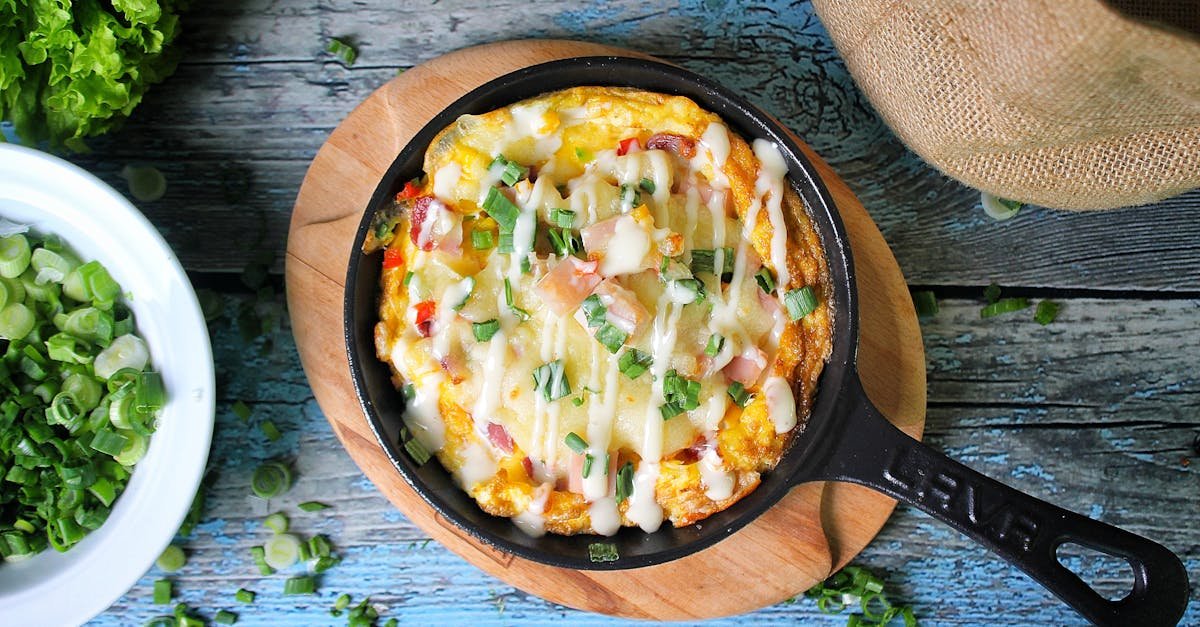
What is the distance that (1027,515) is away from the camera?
2.33 m

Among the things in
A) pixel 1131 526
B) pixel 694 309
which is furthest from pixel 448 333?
pixel 1131 526

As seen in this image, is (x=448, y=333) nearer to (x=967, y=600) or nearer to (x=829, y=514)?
(x=829, y=514)

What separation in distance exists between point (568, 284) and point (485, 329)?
0.24m

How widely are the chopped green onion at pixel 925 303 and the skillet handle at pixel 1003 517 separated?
71 cm

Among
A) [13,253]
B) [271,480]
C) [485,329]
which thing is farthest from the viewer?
[271,480]

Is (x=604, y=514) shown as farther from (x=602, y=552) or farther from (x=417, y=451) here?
(x=417, y=451)

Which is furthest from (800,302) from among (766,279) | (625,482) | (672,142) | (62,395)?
(62,395)

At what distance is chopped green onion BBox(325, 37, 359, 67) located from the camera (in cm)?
288

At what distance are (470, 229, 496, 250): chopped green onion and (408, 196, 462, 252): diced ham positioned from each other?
4 centimetres

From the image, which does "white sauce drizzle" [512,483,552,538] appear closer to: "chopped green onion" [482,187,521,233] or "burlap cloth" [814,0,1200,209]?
"chopped green onion" [482,187,521,233]

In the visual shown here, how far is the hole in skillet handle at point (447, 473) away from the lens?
7.79ft

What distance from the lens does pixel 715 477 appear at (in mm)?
2418

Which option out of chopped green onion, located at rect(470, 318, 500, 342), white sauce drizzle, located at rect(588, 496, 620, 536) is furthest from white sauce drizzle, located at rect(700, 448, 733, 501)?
chopped green onion, located at rect(470, 318, 500, 342)

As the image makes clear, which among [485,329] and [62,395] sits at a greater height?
[485,329]
